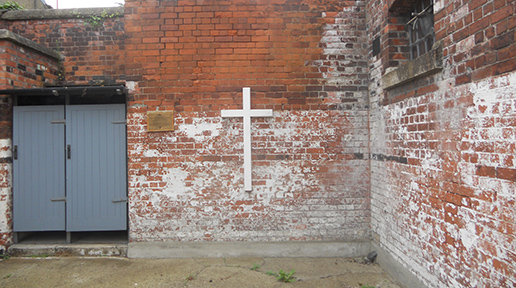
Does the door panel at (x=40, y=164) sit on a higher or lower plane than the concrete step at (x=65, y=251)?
higher

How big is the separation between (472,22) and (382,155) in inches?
75.0

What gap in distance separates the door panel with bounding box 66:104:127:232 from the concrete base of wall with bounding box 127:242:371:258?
27.9 inches

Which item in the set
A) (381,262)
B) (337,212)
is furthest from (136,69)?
(381,262)

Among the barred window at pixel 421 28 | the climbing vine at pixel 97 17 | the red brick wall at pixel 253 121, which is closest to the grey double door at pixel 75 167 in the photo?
the red brick wall at pixel 253 121

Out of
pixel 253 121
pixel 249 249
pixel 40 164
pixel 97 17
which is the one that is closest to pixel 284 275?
pixel 249 249

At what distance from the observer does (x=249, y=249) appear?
4152 mm

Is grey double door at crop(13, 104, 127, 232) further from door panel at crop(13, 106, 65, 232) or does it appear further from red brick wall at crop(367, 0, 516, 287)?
red brick wall at crop(367, 0, 516, 287)

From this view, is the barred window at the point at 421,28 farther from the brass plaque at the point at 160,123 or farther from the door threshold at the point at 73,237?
the door threshold at the point at 73,237

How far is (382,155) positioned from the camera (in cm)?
387

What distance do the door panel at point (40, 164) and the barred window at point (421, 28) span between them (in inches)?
199

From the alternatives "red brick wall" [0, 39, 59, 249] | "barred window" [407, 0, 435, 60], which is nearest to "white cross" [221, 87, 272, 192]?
"barred window" [407, 0, 435, 60]

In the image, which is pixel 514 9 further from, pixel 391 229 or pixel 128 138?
pixel 128 138

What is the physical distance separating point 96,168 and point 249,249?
2.61 metres

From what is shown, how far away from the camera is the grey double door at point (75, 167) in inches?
173
